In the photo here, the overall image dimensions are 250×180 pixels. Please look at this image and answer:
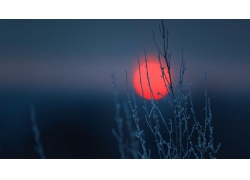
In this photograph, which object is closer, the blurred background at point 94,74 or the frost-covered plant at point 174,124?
the frost-covered plant at point 174,124

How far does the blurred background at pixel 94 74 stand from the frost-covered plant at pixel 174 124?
9 centimetres

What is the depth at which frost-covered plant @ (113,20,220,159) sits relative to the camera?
3.40 metres

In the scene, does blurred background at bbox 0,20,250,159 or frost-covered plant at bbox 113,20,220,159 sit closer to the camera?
frost-covered plant at bbox 113,20,220,159

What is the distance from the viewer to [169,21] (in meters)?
3.63

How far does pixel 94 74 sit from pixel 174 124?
0.97 m

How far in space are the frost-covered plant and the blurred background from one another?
0.09 metres

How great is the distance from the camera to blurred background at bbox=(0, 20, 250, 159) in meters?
3.63

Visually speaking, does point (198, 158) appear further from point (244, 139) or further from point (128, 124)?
point (128, 124)

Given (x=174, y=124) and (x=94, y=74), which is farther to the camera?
(x=94, y=74)

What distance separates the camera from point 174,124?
3527 millimetres

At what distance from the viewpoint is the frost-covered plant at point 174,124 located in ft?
11.2

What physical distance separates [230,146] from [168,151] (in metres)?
0.70

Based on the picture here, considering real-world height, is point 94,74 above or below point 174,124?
above
